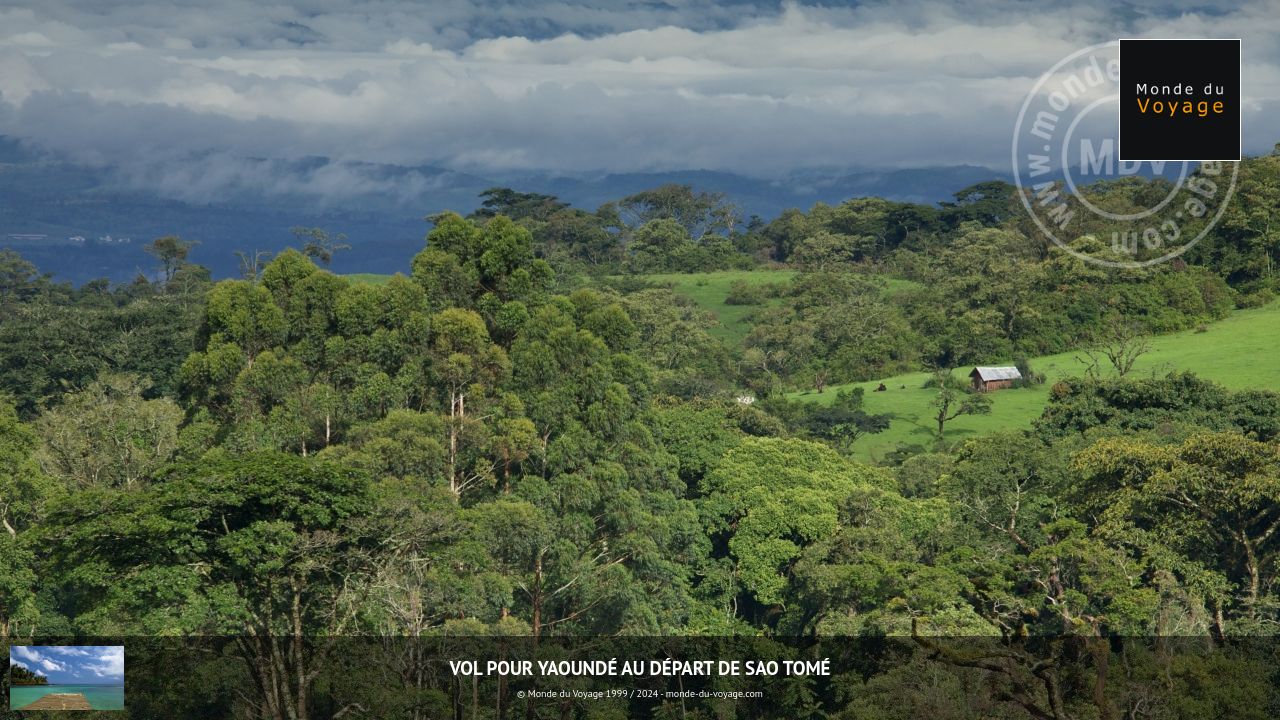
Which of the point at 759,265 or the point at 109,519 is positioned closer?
the point at 109,519

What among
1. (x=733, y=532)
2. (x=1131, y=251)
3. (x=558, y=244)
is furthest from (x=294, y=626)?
(x=558, y=244)

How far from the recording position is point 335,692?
23.3m

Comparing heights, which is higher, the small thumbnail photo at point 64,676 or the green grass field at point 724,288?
the green grass field at point 724,288

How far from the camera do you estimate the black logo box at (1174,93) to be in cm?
4053

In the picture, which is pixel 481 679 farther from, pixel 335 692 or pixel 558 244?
pixel 558 244

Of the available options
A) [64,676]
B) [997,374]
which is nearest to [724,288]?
[997,374]

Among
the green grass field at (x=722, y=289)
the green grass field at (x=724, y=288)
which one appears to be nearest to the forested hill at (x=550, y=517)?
the green grass field at (x=722, y=289)

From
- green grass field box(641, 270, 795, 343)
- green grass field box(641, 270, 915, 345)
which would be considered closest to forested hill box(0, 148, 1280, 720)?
green grass field box(641, 270, 795, 343)

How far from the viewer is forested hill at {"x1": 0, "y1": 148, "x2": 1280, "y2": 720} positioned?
2112 cm

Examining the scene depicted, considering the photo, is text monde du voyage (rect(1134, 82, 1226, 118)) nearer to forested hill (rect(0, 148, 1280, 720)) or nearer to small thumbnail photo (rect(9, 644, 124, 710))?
forested hill (rect(0, 148, 1280, 720))

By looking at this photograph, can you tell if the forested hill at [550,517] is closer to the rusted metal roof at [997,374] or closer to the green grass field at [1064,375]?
the green grass field at [1064,375]

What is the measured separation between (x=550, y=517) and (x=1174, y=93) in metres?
27.6

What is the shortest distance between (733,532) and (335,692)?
16.6 metres

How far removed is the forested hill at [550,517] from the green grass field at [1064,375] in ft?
11.3
